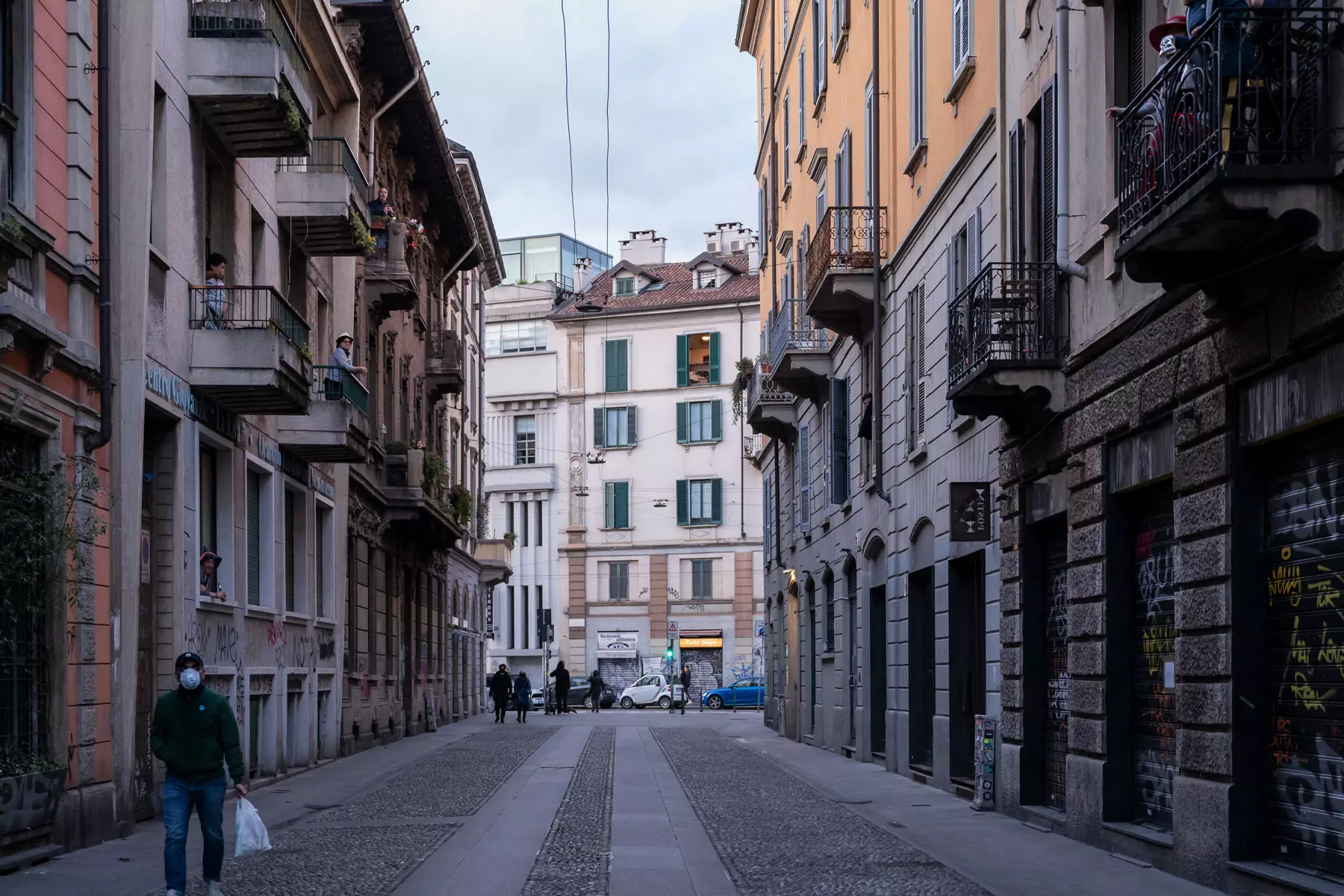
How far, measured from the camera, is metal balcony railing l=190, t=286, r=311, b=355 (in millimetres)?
19688

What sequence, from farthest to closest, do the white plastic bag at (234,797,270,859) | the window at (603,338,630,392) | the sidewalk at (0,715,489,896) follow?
the window at (603,338,630,392) < the sidewalk at (0,715,489,896) < the white plastic bag at (234,797,270,859)

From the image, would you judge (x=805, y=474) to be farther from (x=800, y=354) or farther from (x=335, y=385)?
(x=335, y=385)

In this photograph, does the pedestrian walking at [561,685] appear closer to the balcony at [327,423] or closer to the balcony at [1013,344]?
the balcony at [327,423]

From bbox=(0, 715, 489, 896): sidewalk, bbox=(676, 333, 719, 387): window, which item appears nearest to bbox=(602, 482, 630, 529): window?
bbox=(676, 333, 719, 387): window

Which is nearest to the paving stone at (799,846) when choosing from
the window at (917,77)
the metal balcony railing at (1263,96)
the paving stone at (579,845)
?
the paving stone at (579,845)

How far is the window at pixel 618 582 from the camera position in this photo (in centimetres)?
7431

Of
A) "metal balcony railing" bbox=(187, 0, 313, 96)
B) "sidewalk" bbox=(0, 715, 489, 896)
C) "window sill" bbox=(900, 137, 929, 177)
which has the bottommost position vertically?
"sidewalk" bbox=(0, 715, 489, 896)

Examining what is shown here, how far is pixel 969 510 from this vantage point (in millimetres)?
17750

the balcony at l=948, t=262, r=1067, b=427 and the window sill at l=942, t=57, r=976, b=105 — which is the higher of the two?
the window sill at l=942, t=57, r=976, b=105

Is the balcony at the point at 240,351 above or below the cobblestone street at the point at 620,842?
above

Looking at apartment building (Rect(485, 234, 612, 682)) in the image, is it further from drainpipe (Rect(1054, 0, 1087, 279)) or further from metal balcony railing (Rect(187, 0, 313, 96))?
drainpipe (Rect(1054, 0, 1087, 279))

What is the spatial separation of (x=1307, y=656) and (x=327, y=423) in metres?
16.6

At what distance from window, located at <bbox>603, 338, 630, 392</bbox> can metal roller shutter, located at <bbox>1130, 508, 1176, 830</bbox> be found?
204 ft

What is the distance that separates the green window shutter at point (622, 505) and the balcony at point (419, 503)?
32.6m
